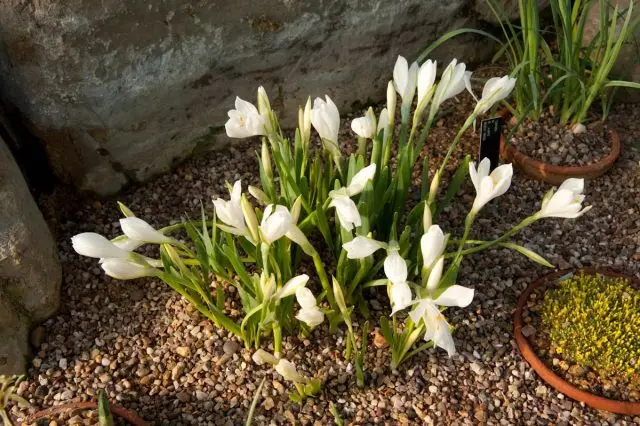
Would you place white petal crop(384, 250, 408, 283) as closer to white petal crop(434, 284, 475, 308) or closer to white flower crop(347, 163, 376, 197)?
white petal crop(434, 284, 475, 308)

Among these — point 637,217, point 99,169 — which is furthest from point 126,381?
point 637,217

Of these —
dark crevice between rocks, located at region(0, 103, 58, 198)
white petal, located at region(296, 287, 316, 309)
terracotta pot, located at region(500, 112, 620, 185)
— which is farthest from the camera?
terracotta pot, located at region(500, 112, 620, 185)

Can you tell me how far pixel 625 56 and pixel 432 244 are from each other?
178 cm

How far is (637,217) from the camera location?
2523mm

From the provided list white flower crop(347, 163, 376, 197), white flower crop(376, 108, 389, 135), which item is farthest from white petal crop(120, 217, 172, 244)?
white flower crop(376, 108, 389, 135)

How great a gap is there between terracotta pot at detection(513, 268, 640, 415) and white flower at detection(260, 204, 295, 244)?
0.89 m

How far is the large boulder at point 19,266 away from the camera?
6.37 ft

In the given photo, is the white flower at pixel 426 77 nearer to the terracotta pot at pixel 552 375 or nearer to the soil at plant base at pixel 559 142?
the terracotta pot at pixel 552 375

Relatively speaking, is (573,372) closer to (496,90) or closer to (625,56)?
(496,90)

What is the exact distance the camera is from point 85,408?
1.85 m

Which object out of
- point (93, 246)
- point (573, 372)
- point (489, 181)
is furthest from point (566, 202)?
point (93, 246)

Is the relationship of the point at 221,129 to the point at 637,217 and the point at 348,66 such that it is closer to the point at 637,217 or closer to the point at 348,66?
the point at 348,66

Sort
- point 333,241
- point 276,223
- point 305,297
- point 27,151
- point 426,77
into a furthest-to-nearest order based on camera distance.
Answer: point 27,151, point 333,241, point 426,77, point 305,297, point 276,223

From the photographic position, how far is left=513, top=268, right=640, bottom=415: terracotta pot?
75.7 inches
